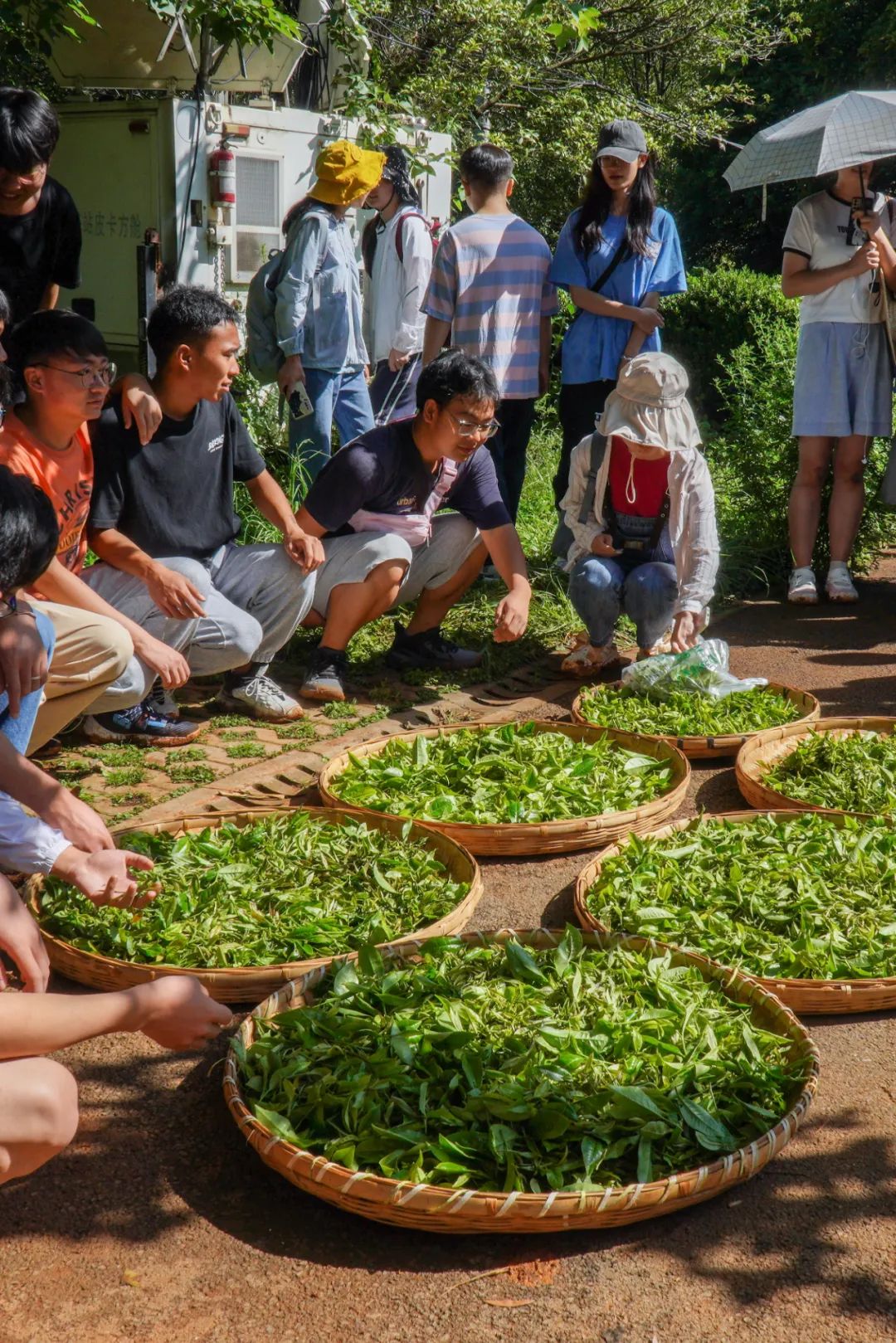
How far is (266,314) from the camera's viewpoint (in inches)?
254

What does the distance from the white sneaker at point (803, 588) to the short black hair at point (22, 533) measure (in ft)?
14.8

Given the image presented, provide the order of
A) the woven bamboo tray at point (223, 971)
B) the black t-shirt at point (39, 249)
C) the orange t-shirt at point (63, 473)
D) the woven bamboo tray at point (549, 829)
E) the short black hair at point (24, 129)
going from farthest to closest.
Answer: the black t-shirt at point (39, 249) → the short black hair at point (24, 129) → the orange t-shirt at point (63, 473) → the woven bamboo tray at point (549, 829) → the woven bamboo tray at point (223, 971)

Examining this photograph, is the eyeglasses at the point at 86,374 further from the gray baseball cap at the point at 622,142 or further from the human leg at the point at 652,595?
the gray baseball cap at the point at 622,142

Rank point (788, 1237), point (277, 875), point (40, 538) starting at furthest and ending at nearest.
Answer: point (277, 875)
point (40, 538)
point (788, 1237)

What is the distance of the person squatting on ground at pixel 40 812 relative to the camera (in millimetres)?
2455

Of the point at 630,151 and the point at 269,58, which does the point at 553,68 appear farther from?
the point at 630,151

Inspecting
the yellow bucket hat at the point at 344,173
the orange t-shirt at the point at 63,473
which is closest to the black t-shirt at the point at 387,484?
the orange t-shirt at the point at 63,473

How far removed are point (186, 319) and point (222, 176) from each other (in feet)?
12.7

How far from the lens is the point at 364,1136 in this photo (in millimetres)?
2254

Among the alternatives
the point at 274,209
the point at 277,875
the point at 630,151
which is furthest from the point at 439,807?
the point at 274,209

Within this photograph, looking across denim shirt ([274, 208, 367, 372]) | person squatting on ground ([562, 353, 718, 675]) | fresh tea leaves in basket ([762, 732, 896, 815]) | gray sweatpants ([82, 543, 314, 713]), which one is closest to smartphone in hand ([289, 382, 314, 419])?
denim shirt ([274, 208, 367, 372])

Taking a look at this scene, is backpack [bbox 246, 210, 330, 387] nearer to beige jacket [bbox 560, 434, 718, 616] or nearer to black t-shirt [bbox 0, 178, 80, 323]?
black t-shirt [bbox 0, 178, 80, 323]

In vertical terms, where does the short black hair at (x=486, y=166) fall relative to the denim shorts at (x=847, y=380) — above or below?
above

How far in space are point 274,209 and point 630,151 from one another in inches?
121
